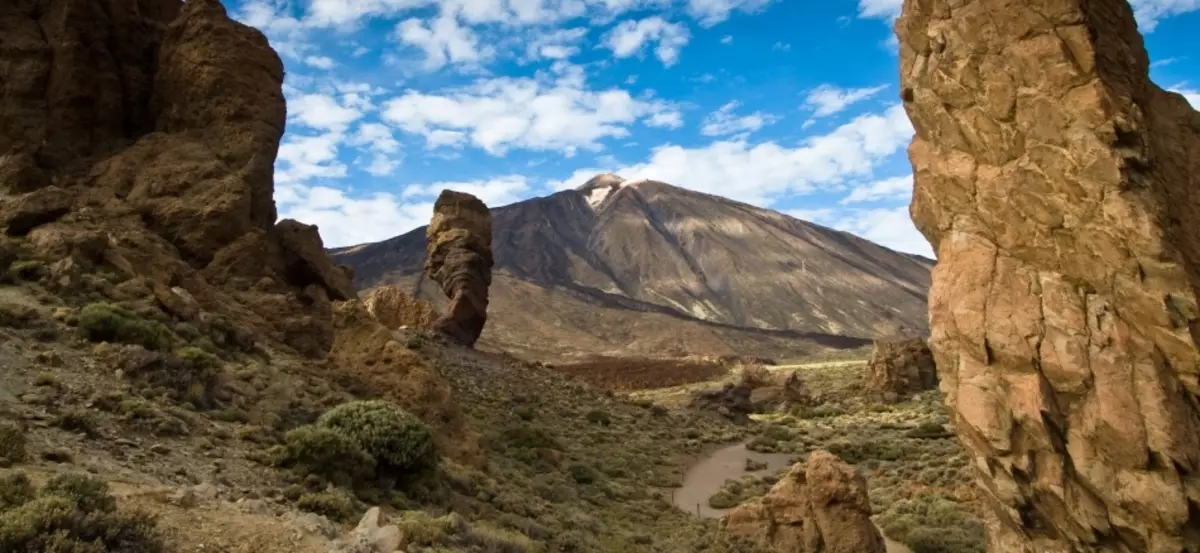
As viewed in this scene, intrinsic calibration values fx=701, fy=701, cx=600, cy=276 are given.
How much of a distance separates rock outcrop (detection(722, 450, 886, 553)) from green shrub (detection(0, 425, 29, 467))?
12465mm

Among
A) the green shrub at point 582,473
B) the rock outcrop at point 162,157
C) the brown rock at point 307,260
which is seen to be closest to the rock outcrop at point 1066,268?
the green shrub at point 582,473

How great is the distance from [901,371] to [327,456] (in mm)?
45043

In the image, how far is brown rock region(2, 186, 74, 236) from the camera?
624 inches

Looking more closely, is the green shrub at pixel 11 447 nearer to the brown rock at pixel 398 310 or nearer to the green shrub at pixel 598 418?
the green shrub at pixel 598 418

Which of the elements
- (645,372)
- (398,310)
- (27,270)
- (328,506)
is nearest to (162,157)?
(27,270)

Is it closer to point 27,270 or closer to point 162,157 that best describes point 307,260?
point 162,157

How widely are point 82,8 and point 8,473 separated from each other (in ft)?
64.3

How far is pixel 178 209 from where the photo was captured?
19203mm

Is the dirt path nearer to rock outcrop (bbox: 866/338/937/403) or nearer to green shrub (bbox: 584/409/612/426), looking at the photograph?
green shrub (bbox: 584/409/612/426)

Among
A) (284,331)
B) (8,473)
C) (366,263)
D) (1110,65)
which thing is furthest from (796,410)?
(366,263)

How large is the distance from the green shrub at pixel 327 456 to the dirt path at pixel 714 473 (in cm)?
1215

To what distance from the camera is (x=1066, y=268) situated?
754cm

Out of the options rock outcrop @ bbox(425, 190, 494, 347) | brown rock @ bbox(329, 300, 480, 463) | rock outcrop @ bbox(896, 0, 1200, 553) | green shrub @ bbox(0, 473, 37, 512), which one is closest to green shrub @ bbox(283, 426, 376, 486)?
green shrub @ bbox(0, 473, 37, 512)

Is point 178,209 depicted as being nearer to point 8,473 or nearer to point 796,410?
point 8,473
